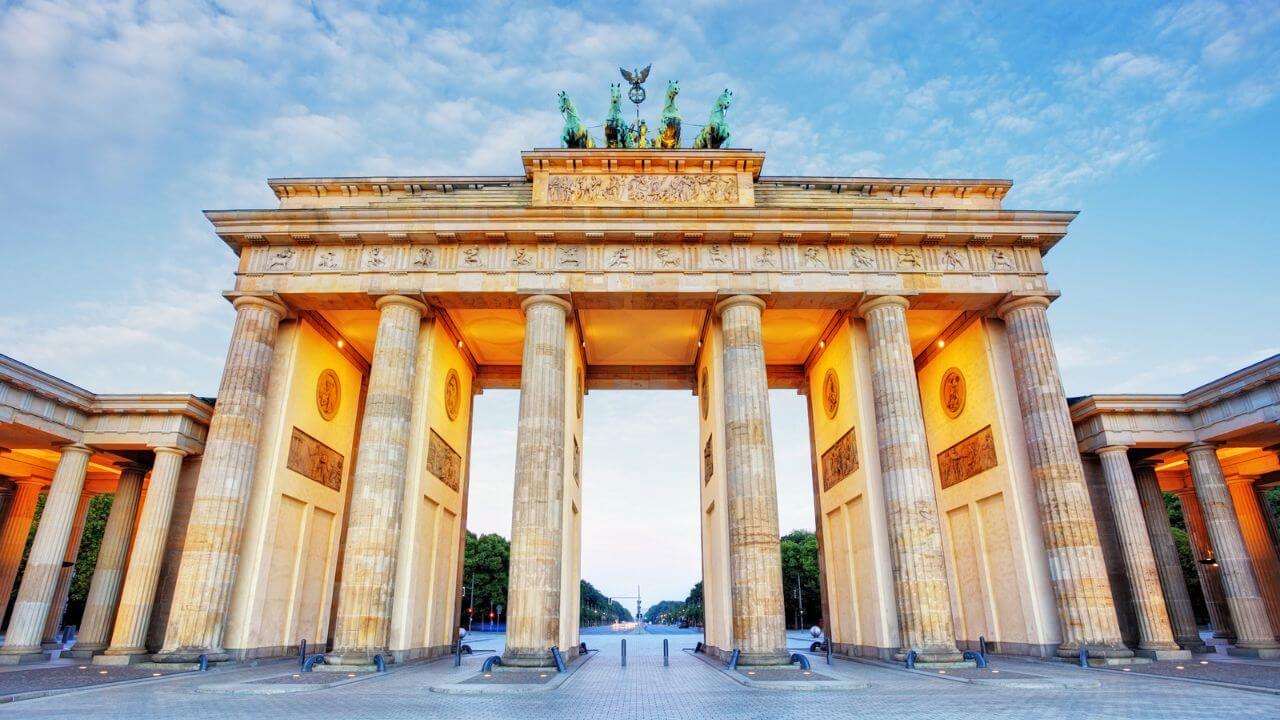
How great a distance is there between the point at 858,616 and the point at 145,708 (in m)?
17.8

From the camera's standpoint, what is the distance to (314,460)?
2108 cm

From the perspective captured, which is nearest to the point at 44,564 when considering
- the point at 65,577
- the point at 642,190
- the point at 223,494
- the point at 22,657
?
the point at 22,657

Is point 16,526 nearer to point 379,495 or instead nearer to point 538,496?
point 379,495

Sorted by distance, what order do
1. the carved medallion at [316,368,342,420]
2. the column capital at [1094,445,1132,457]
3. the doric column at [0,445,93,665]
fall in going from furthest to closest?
the carved medallion at [316,368,342,420] < the column capital at [1094,445,1132,457] < the doric column at [0,445,93,665]

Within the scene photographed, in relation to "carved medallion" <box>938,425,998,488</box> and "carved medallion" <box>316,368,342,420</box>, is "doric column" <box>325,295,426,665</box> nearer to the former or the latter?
"carved medallion" <box>316,368,342,420</box>

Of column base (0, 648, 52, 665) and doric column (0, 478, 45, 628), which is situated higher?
doric column (0, 478, 45, 628)

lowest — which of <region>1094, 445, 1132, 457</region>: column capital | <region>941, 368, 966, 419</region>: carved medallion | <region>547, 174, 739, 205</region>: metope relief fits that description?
<region>1094, 445, 1132, 457</region>: column capital

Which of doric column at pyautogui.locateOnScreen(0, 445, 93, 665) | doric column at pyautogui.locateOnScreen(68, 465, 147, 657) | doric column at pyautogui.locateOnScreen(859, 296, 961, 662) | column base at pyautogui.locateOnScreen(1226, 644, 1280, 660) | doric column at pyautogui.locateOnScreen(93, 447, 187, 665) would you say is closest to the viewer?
doric column at pyautogui.locateOnScreen(859, 296, 961, 662)

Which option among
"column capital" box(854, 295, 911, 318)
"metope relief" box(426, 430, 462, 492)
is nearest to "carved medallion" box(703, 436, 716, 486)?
"column capital" box(854, 295, 911, 318)

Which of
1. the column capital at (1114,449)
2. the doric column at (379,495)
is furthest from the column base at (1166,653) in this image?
the doric column at (379,495)

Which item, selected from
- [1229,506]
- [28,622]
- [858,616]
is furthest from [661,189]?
[28,622]

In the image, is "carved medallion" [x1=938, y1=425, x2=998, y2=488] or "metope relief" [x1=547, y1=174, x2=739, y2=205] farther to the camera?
"metope relief" [x1=547, y1=174, x2=739, y2=205]

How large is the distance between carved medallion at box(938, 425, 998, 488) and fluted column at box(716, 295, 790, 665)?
24.3 ft

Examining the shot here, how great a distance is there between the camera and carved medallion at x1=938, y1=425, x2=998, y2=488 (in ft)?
65.3
